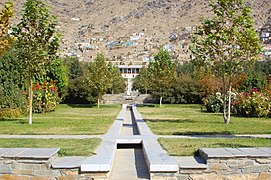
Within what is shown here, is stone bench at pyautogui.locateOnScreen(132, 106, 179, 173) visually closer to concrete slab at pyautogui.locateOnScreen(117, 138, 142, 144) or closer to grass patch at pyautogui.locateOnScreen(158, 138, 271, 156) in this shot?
grass patch at pyautogui.locateOnScreen(158, 138, 271, 156)

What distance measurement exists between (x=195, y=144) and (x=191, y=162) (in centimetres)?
208

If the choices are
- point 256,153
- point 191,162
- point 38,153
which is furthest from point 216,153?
point 38,153

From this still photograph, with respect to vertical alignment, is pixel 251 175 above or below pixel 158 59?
below

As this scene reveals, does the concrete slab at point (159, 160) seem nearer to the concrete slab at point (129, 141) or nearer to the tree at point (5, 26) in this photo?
the concrete slab at point (129, 141)

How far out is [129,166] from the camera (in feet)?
24.1

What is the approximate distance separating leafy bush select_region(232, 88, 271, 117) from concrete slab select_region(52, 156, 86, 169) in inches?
552

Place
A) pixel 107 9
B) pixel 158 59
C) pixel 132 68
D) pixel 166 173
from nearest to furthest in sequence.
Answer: pixel 166 173, pixel 158 59, pixel 132 68, pixel 107 9

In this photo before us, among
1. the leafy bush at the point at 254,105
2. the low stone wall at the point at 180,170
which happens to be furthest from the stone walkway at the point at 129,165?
the leafy bush at the point at 254,105

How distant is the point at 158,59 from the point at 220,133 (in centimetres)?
2121

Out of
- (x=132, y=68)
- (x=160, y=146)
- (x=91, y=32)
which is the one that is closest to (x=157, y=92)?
(x=160, y=146)

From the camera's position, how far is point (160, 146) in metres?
8.24

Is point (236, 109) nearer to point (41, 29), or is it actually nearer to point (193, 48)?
point (193, 48)

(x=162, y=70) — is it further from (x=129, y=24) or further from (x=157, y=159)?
(x=129, y=24)

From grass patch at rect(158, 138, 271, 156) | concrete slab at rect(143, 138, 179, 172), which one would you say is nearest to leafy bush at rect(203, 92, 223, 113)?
grass patch at rect(158, 138, 271, 156)
